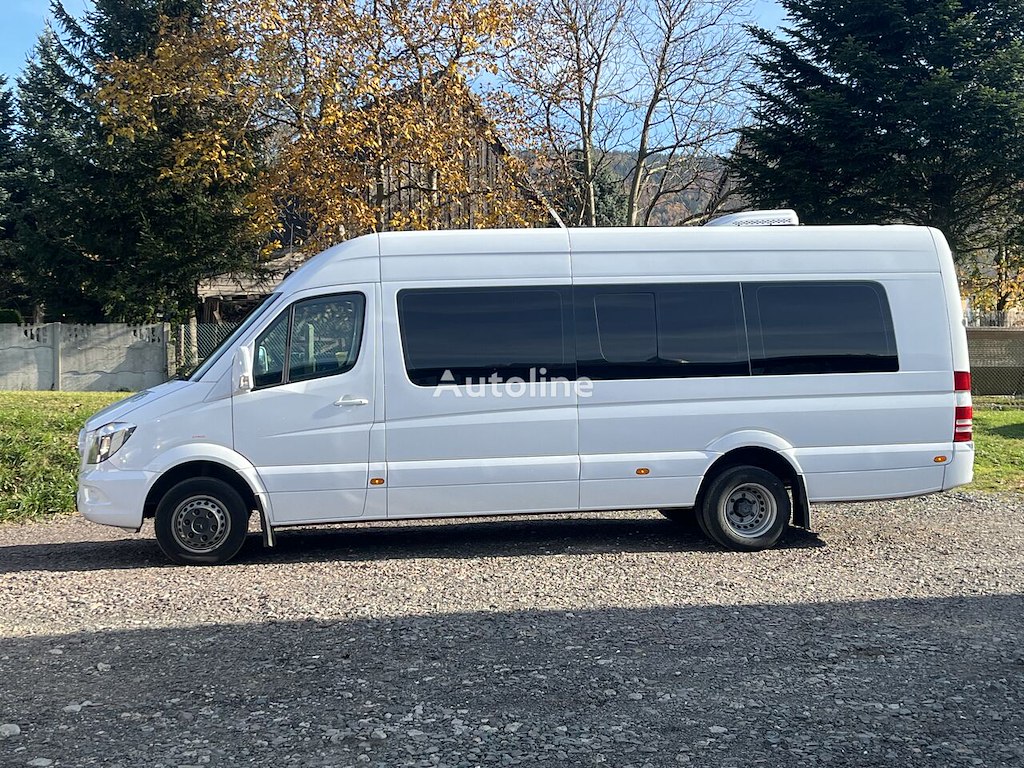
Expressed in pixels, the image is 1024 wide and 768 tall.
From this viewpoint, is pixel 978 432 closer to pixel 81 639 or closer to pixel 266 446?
pixel 266 446

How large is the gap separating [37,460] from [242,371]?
18.6 ft

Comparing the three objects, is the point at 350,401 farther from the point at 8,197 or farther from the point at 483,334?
the point at 8,197

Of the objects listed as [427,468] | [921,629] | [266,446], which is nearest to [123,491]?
[266,446]

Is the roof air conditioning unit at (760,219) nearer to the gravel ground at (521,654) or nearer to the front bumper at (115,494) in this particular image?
the gravel ground at (521,654)

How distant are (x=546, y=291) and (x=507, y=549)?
2.27m

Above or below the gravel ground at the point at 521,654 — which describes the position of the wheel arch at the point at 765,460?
above

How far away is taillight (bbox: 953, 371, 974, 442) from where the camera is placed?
27.6 feet

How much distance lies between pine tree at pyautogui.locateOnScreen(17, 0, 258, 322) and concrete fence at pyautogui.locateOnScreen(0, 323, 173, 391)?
1.29 metres

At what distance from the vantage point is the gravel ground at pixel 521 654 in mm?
4340

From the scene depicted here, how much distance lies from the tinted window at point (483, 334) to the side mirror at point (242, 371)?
4.04 ft

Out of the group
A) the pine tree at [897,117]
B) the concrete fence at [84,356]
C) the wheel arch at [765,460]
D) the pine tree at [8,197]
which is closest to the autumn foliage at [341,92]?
the concrete fence at [84,356]

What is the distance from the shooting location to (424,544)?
8.84 metres

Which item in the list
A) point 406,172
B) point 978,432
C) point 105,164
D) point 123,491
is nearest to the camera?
point 123,491

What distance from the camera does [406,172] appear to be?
1917 centimetres
